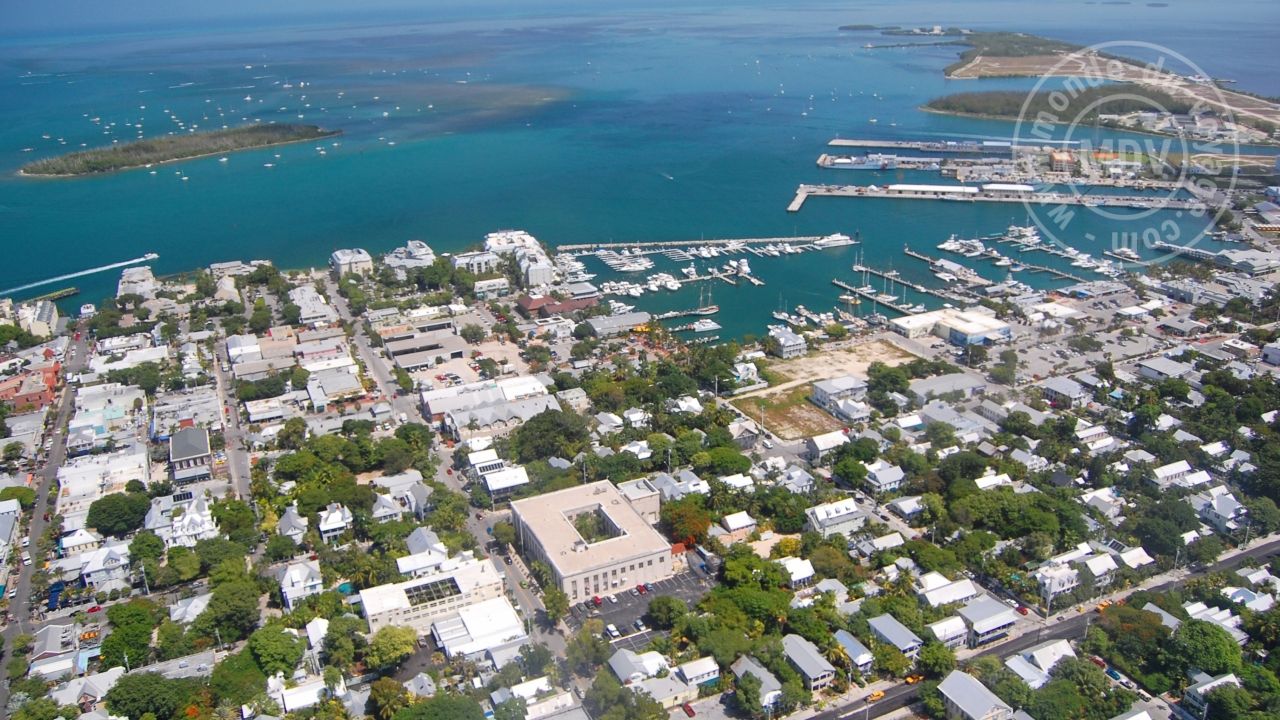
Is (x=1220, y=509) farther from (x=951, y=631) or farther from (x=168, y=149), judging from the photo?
(x=168, y=149)

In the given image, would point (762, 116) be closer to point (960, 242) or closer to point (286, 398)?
point (960, 242)

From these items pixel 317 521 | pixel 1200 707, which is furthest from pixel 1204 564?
pixel 317 521

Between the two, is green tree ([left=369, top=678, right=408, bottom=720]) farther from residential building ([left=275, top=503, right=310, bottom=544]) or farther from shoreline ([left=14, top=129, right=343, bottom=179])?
shoreline ([left=14, top=129, right=343, bottom=179])

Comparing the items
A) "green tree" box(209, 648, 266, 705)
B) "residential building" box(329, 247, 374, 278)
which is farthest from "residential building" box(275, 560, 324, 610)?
"residential building" box(329, 247, 374, 278)

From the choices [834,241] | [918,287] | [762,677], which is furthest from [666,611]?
[834,241]

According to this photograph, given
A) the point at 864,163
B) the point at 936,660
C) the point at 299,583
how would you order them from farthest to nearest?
the point at 864,163, the point at 299,583, the point at 936,660

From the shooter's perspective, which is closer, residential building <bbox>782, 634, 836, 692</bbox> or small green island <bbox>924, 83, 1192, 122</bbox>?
residential building <bbox>782, 634, 836, 692</bbox>
